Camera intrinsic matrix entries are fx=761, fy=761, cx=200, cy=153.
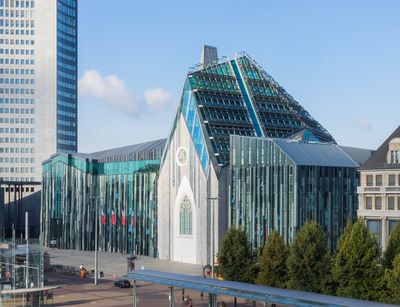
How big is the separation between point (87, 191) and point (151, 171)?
24.0m

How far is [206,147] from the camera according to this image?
4899 inches

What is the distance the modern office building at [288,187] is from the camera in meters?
108

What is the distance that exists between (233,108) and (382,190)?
4589 centimetres

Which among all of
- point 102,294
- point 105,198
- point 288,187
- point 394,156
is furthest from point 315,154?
point 105,198

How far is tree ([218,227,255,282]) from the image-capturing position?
86375 millimetres

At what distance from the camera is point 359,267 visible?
69.6m

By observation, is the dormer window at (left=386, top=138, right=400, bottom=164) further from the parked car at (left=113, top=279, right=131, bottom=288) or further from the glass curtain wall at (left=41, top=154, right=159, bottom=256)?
the glass curtain wall at (left=41, top=154, right=159, bottom=256)

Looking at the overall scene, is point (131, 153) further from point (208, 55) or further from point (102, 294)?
point (102, 294)

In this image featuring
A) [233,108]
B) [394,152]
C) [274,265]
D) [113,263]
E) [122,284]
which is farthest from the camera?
[233,108]

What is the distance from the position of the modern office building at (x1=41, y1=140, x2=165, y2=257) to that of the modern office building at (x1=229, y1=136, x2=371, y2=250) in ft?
96.4

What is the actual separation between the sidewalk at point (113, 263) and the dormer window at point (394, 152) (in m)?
33.8

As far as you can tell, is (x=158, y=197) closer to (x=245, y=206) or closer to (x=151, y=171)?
(x=151, y=171)

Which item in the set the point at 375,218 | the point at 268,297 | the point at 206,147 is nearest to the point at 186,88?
the point at 206,147

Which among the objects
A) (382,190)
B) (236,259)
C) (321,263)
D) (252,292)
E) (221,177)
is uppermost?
(221,177)
